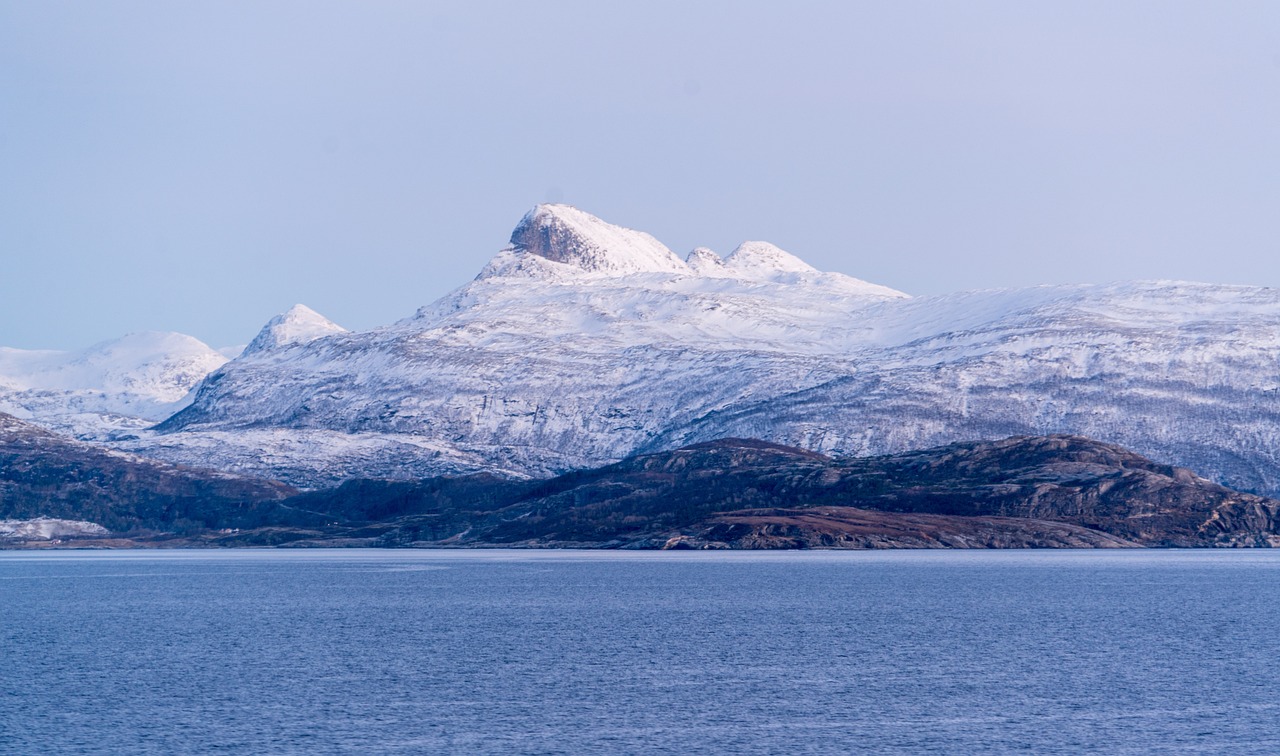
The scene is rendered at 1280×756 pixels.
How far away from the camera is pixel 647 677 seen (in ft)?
334

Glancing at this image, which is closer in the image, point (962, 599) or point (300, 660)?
point (300, 660)

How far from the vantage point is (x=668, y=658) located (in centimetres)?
11294

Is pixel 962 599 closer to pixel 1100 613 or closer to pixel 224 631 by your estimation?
pixel 1100 613

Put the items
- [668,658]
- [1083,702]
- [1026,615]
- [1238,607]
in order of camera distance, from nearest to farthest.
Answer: [1083,702] < [668,658] < [1026,615] < [1238,607]

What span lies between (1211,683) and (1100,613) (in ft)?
187

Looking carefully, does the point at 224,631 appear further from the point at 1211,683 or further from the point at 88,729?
the point at 1211,683

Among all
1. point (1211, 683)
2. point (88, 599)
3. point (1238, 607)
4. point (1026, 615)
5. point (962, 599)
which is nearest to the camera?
point (1211, 683)

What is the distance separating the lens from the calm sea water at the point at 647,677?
79.0 metres

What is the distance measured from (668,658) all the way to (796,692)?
2040cm

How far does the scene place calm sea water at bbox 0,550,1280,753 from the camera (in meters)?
79.0

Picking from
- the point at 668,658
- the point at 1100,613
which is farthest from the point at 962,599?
the point at 668,658

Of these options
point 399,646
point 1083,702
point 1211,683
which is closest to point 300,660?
point 399,646

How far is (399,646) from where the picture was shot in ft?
401

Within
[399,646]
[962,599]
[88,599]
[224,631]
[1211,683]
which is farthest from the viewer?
[88,599]
